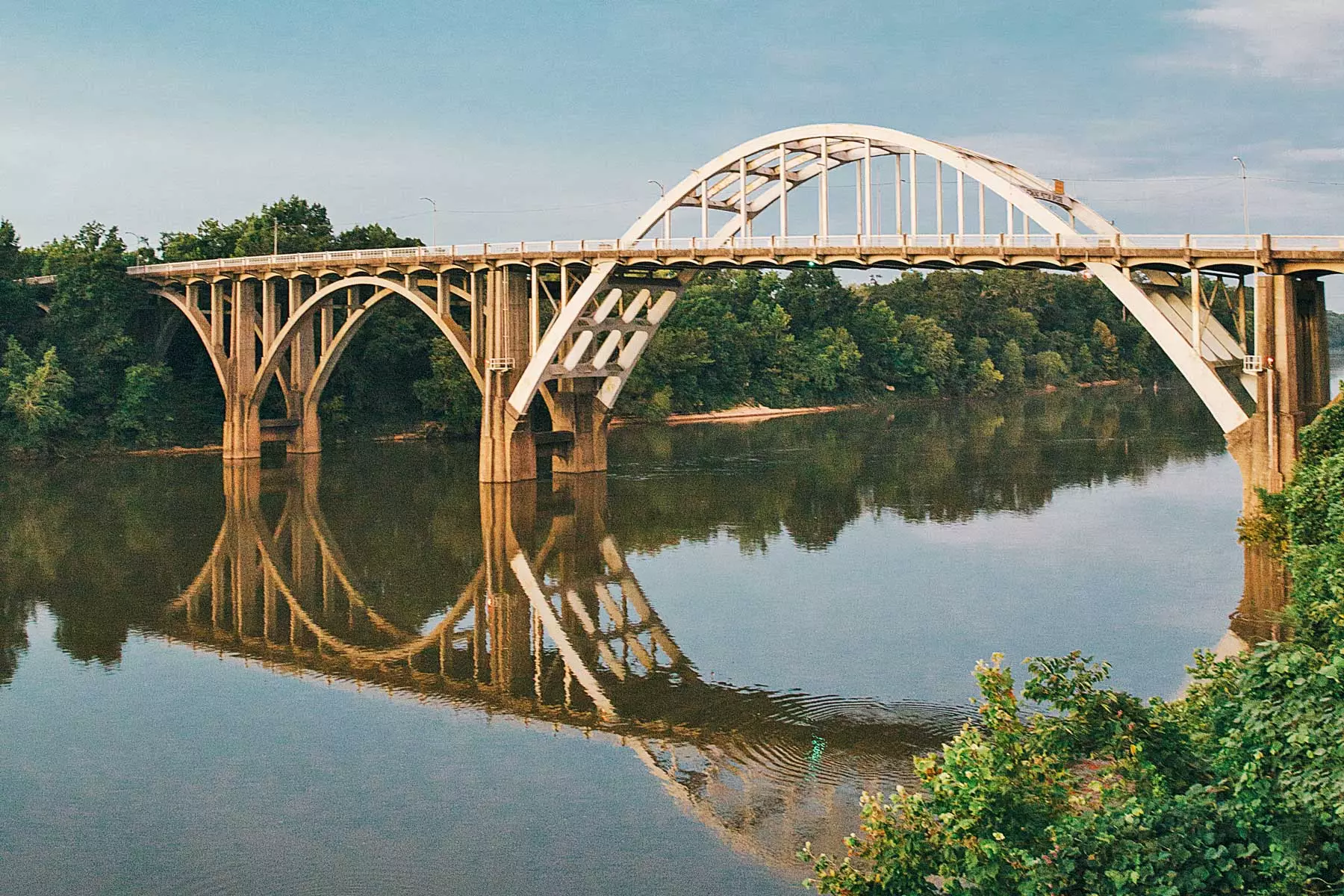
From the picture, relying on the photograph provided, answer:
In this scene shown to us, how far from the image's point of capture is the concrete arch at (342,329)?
5219cm

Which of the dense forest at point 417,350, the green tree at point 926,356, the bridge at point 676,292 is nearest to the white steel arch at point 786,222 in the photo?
the bridge at point 676,292

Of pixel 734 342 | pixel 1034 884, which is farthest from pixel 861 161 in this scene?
pixel 734 342

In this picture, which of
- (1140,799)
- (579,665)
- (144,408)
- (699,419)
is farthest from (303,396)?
(1140,799)

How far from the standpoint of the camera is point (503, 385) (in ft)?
164

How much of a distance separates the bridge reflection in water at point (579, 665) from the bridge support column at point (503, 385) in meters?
7.81

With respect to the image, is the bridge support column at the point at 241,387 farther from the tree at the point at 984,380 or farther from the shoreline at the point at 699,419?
the tree at the point at 984,380

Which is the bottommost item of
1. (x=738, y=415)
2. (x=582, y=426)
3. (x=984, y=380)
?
(x=582, y=426)

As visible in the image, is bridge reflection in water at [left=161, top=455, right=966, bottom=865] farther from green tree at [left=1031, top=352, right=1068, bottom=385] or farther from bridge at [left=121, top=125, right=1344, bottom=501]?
green tree at [left=1031, top=352, right=1068, bottom=385]

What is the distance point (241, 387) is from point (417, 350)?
1567cm

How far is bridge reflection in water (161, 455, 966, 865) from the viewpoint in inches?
717

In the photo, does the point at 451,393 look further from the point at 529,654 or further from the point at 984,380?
the point at 984,380

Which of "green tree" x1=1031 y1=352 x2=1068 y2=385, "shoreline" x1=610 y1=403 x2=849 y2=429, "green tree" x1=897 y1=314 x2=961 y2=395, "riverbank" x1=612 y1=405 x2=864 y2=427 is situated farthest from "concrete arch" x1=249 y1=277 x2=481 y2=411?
"green tree" x1=1031 y1=352 x2=1068 y2=385

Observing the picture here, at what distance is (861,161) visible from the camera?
44.2 m

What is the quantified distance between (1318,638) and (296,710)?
1551 centimetres
